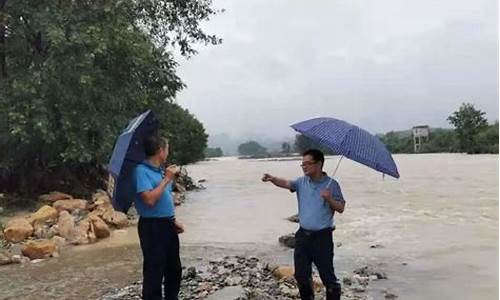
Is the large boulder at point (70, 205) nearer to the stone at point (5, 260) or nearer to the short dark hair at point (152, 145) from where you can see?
the stone at point (5, 260)

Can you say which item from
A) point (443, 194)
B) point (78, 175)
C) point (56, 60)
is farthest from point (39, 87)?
point (443, 194)

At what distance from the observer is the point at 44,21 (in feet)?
52.7

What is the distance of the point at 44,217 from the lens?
1363 centimetres

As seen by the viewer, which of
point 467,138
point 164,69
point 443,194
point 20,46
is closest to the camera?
point 20,46

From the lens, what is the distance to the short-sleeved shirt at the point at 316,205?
5.16 m

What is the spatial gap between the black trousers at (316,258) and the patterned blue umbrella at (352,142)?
28.3 inches

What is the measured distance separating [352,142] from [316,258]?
41.7 inches

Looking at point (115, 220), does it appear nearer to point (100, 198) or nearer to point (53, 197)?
point (100, 198)

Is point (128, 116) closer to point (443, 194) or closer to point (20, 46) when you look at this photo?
point (20, 46)

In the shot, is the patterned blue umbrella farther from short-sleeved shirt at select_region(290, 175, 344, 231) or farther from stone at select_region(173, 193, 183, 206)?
stone at select_region(173, 193, 183, 206)

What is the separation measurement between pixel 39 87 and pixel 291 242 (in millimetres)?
8310

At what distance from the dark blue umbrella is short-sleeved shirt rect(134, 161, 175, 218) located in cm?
5

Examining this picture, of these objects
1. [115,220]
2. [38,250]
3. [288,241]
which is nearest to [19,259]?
[38,250]

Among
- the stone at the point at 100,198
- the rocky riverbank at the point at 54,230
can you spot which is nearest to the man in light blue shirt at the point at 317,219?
the rocky riverbank at the point at 54,230
